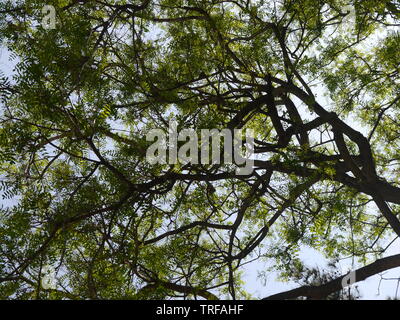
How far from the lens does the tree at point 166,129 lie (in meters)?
2.57

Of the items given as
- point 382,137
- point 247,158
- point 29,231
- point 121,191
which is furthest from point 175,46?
point 382,137

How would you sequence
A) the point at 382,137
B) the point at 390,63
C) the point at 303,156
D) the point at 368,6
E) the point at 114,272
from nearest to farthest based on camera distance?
the point at 114,272 → the point at 303,156 → the point at 368,6 → the point at 390,63 → the point at 382,137

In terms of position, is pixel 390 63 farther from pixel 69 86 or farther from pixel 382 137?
pixel 69 86

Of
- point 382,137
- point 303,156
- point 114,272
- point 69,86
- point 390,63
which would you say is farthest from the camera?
point 382,137

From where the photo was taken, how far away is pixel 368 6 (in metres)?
3.37

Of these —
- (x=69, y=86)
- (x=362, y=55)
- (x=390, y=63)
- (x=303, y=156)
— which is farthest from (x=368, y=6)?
(x=69, y=86)

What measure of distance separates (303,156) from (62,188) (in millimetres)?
1776

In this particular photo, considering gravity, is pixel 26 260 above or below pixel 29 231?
below

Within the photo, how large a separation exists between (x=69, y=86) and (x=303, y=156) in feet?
5.52

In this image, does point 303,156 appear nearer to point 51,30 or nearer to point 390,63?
point 390,63

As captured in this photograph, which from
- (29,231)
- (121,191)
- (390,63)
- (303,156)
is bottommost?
(29,231)

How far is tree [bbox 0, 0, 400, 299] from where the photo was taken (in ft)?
8.43

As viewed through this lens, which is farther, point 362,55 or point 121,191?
point 362,55

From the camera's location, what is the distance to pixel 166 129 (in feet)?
9.84
